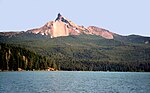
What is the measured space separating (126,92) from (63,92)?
1685cm

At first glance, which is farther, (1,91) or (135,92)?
(135,92)

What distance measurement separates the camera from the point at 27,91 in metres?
85.0

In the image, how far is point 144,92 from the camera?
8919cm

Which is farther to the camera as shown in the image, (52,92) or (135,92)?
(135,92)

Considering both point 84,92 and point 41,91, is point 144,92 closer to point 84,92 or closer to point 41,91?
point 84,92


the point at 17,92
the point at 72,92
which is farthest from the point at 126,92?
the point at 17,92

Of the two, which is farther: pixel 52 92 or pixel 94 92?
pixel 94 92

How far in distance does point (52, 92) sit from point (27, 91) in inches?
247

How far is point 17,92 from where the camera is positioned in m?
81.6

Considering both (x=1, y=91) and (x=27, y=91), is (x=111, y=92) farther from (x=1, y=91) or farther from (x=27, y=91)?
(x=1, y=91)

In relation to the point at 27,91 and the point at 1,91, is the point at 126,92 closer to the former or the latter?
the point at 27,91

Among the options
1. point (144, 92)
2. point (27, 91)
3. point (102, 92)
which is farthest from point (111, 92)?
point (27, 91)

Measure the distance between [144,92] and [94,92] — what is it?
12891mm

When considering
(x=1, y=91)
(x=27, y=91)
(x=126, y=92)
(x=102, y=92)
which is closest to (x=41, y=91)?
(x=27, y=91)
